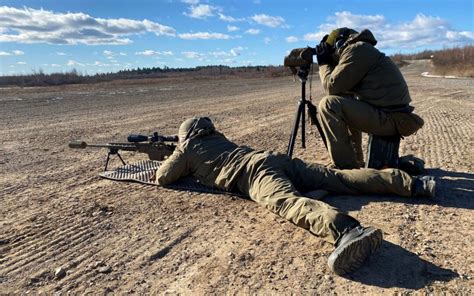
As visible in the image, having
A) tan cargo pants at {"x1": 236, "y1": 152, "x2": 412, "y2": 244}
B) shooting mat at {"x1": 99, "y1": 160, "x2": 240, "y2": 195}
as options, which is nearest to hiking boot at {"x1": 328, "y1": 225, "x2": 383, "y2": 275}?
tan cargo pants at {"x1": 236, "y1": 152, "x2": 412, "y2": 244}

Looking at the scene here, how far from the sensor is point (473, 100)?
1580 centimetres

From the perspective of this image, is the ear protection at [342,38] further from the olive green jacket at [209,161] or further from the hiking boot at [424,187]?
the hiking boot at [424,187]

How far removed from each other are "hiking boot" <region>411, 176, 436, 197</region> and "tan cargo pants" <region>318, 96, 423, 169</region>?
2.70ft

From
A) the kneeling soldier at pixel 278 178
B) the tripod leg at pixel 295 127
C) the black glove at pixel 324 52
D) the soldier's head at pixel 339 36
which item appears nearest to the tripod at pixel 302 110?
the tripod leg at pixel 295 127

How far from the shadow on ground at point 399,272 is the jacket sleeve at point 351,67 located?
228 centimetres

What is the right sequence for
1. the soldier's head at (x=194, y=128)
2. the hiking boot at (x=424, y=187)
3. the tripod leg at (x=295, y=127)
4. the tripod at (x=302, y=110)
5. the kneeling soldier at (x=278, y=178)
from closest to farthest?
1. the kneeling soldier at (x=278, y=178)
2. the hiking boot at (x=424, y=187)
3. the soldier's head at (x=194, y=128)
4. the tripod at (x=302, y=110)
5. the tripod leg at (x=295, y=127)

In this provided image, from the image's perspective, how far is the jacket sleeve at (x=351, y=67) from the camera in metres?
5.02

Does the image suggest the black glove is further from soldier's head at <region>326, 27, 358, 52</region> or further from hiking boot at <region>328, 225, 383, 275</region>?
hiking boot at <region>328, 225, 383, 275</region>

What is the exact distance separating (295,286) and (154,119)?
977 centimetres

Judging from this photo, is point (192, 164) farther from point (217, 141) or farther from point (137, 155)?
point (137, 155)

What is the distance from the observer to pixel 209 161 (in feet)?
16.1

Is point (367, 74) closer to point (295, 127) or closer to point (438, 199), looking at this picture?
point (295, 127)

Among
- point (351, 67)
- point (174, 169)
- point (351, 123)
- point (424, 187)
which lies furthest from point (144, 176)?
point (424, 187)

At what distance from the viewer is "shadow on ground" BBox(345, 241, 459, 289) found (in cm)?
297
